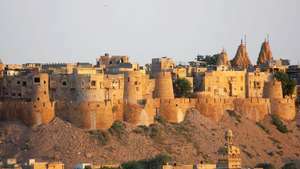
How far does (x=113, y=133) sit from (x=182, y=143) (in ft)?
13.3

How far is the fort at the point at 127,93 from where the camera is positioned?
286 feet

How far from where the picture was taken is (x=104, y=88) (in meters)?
88.2

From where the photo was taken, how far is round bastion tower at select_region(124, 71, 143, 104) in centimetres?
8912

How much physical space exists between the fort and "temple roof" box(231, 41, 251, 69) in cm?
452

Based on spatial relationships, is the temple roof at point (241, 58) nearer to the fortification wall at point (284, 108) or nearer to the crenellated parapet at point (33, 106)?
the fortification wall at point (284, 108)

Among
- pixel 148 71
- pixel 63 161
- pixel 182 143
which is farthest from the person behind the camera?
pixel 148 71

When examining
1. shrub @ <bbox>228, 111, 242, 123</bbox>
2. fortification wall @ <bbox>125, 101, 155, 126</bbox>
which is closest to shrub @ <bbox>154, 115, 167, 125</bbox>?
fortification wall @ <bbox>125, 101, 155, 126</bbox>


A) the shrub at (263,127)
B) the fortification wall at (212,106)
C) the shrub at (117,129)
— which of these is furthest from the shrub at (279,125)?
the shrub at (117,129)

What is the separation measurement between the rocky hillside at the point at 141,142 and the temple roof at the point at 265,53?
1402 centimetres

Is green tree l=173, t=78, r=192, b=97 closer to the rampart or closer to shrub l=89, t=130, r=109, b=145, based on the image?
shrub l=89, t=130, r=109, b=145

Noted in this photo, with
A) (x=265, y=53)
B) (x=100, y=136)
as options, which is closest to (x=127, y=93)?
(x=100, y=136)

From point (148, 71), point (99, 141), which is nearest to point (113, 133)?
point (99, 141)

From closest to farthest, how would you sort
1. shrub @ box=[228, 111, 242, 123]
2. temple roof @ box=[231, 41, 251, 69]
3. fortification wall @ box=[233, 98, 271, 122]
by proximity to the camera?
shrub @ box=[228, 111, 242, 123] < fortification wall @ box=[233, 98, 271, 122] < temple roof @ box=[231, 41, 251, 69]

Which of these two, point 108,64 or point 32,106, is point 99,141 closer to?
point 32,106
